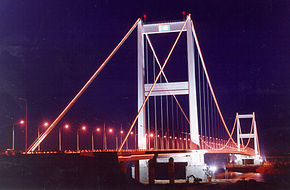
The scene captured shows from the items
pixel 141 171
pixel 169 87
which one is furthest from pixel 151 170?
pixel 169 87

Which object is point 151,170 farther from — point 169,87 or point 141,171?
point 169,87

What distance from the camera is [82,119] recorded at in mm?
51344

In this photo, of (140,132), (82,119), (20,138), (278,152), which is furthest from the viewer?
(278,152)

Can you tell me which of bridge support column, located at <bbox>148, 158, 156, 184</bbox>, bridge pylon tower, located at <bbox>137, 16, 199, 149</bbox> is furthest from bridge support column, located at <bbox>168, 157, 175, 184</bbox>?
bridge pylon tower, located at <bbox>137, 16, 199, 149</bbox>

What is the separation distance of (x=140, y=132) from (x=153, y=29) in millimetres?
8183

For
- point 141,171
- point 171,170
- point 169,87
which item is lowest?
point 141,171

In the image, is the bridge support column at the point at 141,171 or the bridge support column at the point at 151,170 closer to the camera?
the bridge support column at the point at 151,170

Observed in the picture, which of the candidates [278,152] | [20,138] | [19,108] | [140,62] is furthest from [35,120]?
[278,152]

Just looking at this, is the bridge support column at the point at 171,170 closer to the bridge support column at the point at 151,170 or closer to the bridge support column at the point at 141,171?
the bridge support column at the point at 151,170

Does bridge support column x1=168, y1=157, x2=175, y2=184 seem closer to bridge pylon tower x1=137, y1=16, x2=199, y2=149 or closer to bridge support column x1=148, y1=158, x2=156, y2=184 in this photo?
bridge support column x1=148, y1=158, x2=156, y2=184

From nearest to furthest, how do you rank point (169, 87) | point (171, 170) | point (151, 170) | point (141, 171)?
1. point (151, 170)
2. point (171, 170)
3. point (141, 171)
4. point (169, 87)

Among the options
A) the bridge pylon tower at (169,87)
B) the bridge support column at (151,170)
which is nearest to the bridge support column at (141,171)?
the bridge pylon tower at (169,87)

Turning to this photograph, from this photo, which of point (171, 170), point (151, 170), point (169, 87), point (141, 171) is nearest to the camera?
point (151, 170)

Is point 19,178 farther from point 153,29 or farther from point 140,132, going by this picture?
point 153,29
